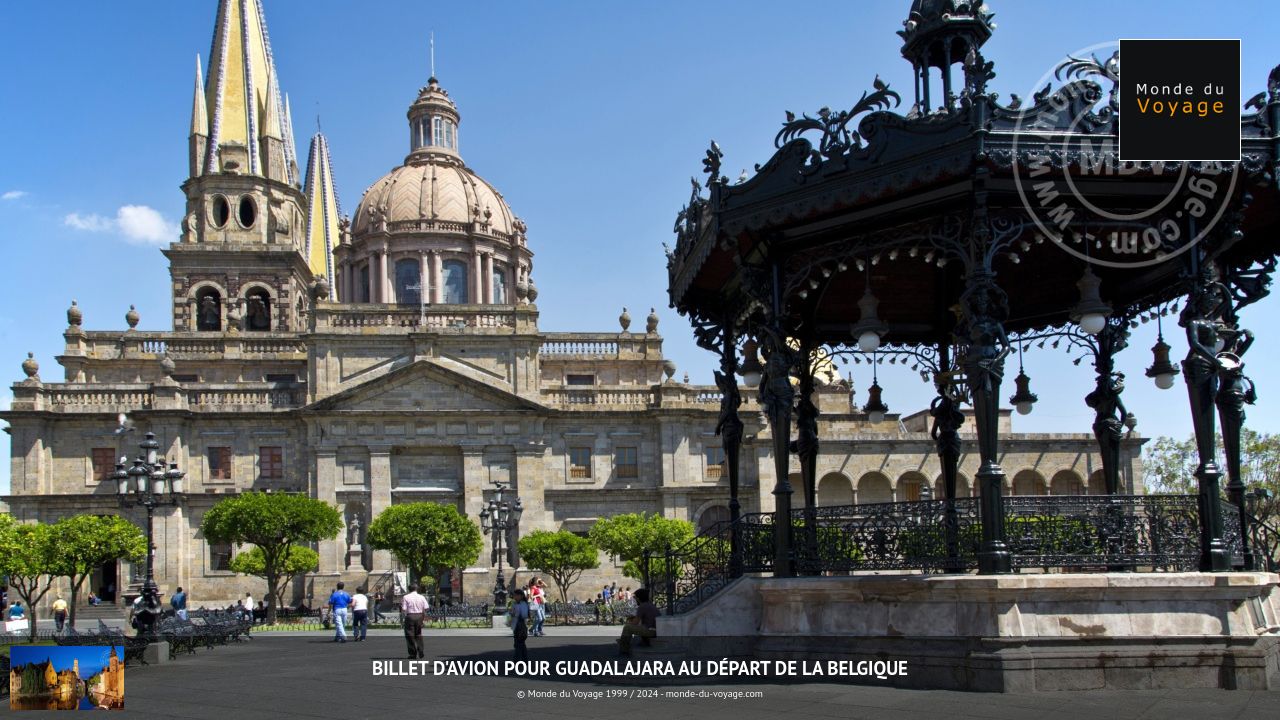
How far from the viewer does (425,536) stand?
3881cm

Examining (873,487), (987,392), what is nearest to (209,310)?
(873,487)

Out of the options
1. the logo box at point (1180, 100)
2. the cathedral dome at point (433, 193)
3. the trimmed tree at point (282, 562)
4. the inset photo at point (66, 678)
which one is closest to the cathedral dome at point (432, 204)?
the cathedral dome at point (433, 193)

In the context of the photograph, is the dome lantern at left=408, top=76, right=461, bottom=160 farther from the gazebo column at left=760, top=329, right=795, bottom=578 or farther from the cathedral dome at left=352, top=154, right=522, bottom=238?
the gazebo column at left=760, top=329, right=795, bottom=578

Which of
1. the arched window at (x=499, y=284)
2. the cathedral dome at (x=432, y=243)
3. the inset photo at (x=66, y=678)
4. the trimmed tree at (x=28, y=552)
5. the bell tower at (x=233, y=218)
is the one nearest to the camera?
the inset photo at (x=66, y=678)

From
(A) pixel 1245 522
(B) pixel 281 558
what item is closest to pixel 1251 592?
(A) pixel 1245 522

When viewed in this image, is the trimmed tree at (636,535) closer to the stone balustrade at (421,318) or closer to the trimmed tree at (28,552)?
the stone balustrade at (421,318)

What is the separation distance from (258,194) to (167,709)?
46021mm

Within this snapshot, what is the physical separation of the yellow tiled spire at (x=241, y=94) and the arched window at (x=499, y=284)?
11281 mm

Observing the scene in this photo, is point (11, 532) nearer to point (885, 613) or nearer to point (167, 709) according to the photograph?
point (167, 709)

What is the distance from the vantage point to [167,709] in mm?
12164

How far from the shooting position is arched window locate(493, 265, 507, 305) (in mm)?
58094

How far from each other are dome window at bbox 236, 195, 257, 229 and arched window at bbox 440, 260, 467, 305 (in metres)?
9.07

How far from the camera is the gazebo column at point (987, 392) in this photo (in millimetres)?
10016

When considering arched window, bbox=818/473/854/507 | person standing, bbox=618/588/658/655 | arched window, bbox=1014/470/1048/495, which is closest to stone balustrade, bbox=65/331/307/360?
arched window, bbox=818/473/854/507
